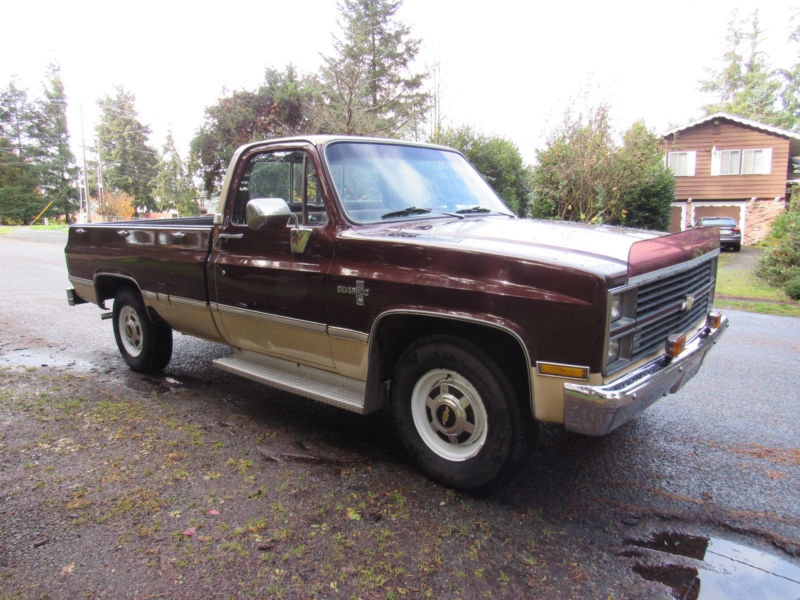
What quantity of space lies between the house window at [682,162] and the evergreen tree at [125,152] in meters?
58.2

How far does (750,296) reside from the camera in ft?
34.6

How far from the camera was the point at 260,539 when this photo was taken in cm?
266

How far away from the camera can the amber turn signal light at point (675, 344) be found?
288cm

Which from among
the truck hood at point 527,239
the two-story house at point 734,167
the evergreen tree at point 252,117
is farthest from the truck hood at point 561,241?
the two-story house at point 734,167

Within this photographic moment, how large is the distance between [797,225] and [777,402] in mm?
8909

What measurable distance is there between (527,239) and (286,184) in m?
1.84

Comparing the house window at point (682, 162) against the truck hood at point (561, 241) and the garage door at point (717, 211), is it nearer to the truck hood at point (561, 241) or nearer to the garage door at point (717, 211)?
the garage door at point (717, 211)

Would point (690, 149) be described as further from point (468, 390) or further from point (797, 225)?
point (468, 390)

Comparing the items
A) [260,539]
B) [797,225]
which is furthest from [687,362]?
[797,225]

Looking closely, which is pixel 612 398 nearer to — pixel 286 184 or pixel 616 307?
pixel 616 307

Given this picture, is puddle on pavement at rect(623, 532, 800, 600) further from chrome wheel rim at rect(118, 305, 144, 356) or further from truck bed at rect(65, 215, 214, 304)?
chrome wheel rim at rect(118, 305, 144, 356)

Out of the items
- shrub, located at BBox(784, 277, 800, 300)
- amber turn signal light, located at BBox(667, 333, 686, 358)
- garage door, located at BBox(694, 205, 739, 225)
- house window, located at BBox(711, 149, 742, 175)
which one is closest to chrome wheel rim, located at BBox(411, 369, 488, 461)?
amber turn signal light, located at BBox(667, 333, 686, 358)

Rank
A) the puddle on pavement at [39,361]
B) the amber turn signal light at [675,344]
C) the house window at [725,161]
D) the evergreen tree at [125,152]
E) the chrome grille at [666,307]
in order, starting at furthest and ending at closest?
the evergreen tree at [125,152] < the house window at [725,161] < the puddle on pavement at [39,361] < the amber turn signal light at [675,344] < the chrome grille at [666,307]

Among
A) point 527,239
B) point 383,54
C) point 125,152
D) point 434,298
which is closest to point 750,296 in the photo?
point 527,239
